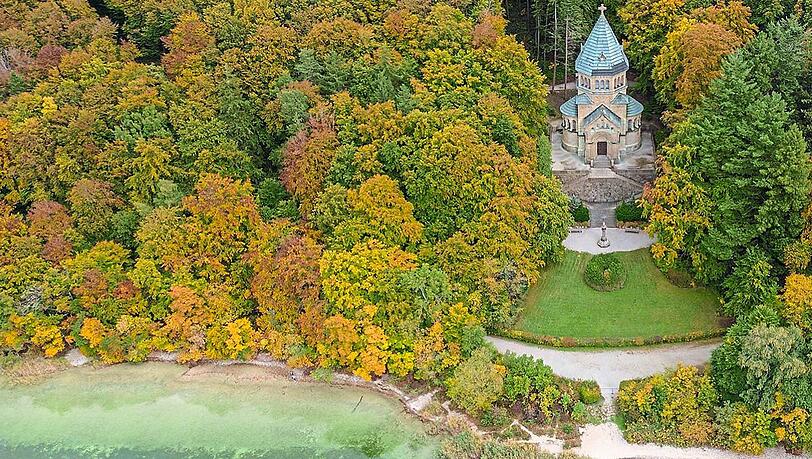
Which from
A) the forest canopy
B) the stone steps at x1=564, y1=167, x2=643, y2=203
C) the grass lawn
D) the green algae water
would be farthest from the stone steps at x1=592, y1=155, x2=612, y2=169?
the green algae water

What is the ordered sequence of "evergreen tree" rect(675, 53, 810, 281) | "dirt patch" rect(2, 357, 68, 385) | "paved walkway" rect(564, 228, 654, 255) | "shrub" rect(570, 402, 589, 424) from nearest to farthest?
"shrub" rect(570, 402, 589, 424) < "evergreen tree" rect(675, 53, 810, 281) < "dirt patch" rect(2, 357, 68, 385) < "paved walkway" rect(564, 228, 654, 255)

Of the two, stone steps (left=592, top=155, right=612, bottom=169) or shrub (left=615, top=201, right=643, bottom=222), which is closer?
shrub (left=615, top=201, right=643, bottom=222)

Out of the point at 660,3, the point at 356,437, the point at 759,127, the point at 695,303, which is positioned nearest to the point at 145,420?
the point at 356,437

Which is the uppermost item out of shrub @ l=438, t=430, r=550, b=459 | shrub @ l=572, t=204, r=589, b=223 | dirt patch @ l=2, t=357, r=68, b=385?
shrub @ l=572, t=204, r=589, b=223

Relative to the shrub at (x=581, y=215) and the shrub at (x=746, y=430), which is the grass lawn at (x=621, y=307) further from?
the shrub at (x=746, y=430)

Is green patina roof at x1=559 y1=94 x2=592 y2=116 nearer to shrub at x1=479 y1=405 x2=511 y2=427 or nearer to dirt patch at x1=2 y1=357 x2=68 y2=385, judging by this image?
shrub at x1=479 y1=405 x2=511 y2=427

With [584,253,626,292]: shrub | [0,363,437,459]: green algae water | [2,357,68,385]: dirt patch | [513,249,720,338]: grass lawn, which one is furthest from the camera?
[2,357,68,385]: dirt patch
